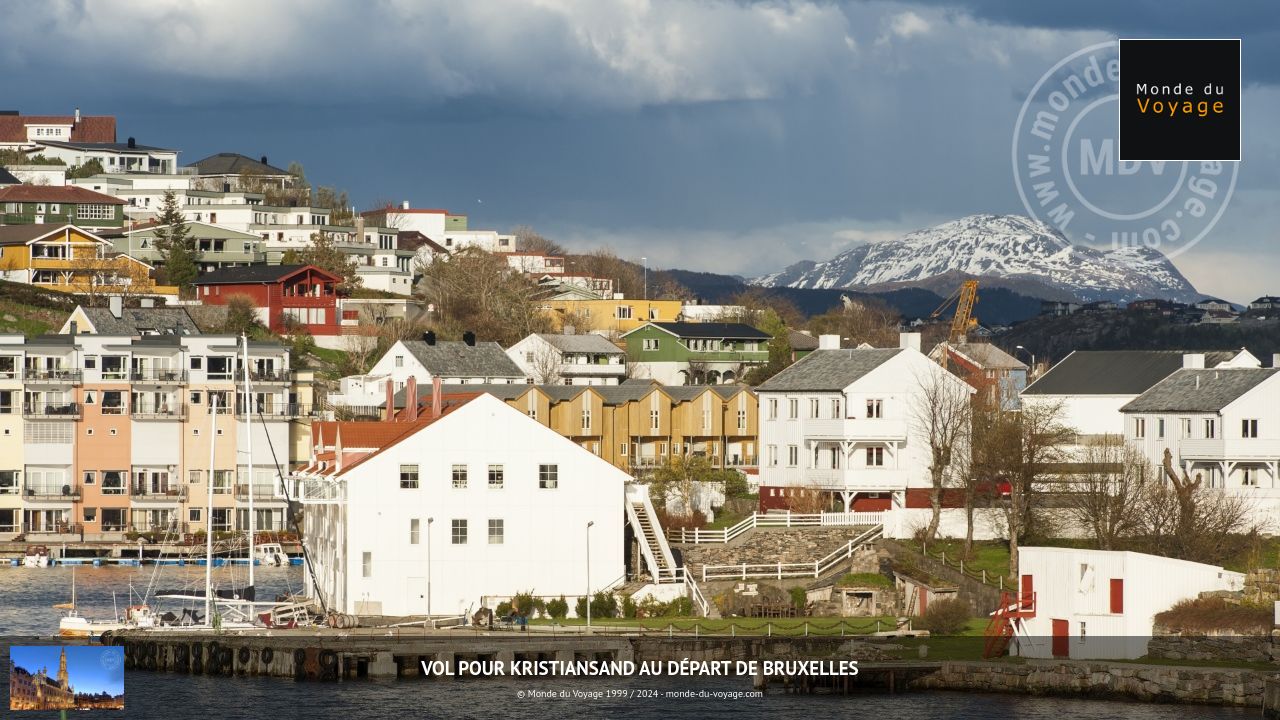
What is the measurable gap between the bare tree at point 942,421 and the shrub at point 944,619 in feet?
47.1

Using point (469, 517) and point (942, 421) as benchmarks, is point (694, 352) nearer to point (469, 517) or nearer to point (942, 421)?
point (942, 421)

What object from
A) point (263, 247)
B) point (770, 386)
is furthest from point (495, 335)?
point (770, 386)

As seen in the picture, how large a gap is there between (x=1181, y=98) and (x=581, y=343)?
84.4 meters

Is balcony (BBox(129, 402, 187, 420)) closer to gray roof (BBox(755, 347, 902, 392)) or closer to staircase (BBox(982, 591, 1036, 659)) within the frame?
gray roof (BBox(755, 347, 902, 392))

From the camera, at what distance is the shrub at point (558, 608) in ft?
213

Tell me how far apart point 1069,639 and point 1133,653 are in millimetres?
1980

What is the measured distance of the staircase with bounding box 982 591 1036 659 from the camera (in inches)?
2288

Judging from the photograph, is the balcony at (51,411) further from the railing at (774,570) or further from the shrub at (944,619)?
the shrub at (944,619)

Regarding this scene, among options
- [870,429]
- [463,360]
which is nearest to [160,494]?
[463,360]

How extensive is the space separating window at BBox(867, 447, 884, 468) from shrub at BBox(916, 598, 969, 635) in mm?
18501

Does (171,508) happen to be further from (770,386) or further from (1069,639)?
(1069,639)

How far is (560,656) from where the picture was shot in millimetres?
58062

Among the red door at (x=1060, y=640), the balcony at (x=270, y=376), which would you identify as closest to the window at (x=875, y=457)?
the red door at (x=1060, y=640)

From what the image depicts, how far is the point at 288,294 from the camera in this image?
144 meters
